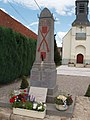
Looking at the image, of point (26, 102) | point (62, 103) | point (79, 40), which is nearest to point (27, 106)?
point (26, 102)

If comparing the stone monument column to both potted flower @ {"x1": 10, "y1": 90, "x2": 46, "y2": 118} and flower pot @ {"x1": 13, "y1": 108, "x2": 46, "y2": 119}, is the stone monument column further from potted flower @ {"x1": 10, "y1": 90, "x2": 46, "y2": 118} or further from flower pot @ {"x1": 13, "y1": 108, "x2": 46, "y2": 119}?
flower pot @ {"x1": 13, "y1": 108, "x2": 46, "y2": 119}

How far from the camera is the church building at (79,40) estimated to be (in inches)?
1082

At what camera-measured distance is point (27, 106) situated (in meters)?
3.75

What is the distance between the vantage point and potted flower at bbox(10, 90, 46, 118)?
144 inches

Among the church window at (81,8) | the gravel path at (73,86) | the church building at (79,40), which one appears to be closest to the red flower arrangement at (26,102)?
the gravel path at (73,86)

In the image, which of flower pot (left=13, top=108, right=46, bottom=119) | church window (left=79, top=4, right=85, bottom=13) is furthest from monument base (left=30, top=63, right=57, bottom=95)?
church window (left=79, top=4, right=85, bottom=13)

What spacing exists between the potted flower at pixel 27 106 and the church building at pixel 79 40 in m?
23.6

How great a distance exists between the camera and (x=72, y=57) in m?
27.9

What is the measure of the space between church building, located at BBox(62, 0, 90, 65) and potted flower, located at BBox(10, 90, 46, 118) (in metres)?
23.6

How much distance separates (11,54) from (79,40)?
71.1ft

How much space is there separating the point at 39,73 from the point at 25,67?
17.6 feet

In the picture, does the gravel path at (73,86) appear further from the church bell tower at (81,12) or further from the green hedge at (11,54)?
the church bell tower at (81,12)

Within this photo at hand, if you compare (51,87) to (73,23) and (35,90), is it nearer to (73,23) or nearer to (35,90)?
(35,90)

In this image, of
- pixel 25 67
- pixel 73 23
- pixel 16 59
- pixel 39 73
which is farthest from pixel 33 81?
pixel 73 23
